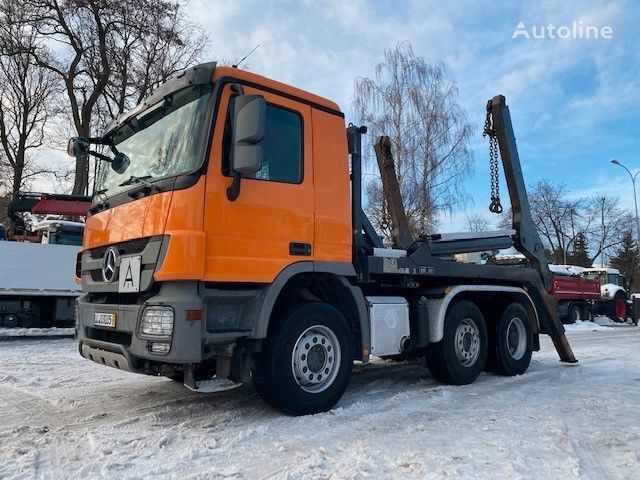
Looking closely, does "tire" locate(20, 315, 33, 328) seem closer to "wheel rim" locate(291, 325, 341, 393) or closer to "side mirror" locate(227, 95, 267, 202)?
"wheel rim" locate(291, 325, 341, 393)

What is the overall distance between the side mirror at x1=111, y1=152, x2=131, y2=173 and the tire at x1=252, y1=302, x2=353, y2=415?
209 centimetres

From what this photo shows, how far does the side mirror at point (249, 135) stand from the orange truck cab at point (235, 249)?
0.4 inches

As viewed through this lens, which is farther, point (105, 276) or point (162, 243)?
point (105, 276)

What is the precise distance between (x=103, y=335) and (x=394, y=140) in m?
18.9

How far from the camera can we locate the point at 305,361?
4.71m

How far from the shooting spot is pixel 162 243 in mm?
4066

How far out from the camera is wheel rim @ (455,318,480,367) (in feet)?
20.8

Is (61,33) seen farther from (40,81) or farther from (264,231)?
(264,231)

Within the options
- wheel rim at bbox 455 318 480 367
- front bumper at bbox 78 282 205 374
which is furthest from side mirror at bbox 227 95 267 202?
wheel rim at bbox 455 318 480 367

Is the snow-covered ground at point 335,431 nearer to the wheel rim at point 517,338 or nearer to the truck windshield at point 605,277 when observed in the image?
the wheel rim at point 517,338

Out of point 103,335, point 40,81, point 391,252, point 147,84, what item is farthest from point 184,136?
point 40,81

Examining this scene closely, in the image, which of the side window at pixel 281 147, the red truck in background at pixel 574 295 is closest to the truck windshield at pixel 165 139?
the side window at pixel 281 147

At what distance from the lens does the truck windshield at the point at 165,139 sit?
432 centimetres

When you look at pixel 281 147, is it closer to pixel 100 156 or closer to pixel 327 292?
pixel 327 292
